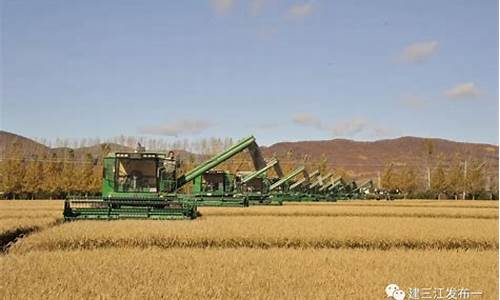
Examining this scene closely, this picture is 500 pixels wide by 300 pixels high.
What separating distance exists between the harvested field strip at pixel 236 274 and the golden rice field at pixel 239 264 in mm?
17

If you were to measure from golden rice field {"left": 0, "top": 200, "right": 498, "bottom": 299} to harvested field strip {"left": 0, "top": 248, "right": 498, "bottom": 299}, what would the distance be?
2cm

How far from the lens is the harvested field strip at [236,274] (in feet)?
26.2

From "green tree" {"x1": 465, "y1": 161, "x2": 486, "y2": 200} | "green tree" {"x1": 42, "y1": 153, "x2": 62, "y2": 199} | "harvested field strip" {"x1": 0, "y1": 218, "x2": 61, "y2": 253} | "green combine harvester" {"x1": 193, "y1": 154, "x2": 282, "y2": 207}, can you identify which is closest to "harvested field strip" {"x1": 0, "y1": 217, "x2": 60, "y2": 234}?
"harvested field strip" {"x1": 0, "y1": 218, "x2": 61, "y2": 253}

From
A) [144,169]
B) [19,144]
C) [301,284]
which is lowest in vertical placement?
[301,284]

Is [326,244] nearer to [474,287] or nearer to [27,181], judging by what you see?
[474,287]

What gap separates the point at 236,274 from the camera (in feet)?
31.0

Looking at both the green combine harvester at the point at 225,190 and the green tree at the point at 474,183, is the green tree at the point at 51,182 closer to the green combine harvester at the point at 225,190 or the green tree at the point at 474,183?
the green combine harvester at the point at 225,190

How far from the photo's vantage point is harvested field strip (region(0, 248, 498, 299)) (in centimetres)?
799

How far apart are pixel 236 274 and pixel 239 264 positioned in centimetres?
106

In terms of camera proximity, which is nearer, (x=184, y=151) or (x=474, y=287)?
(x=474, y=287)

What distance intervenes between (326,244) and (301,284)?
20.2 ft

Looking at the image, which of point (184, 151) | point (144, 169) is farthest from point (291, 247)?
point (184, 151)

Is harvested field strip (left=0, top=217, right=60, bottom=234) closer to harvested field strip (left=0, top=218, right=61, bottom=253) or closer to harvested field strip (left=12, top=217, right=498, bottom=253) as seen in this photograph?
harvested field strip (left=0, top=218, right=61, bottom=253)

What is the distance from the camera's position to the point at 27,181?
65375mm
